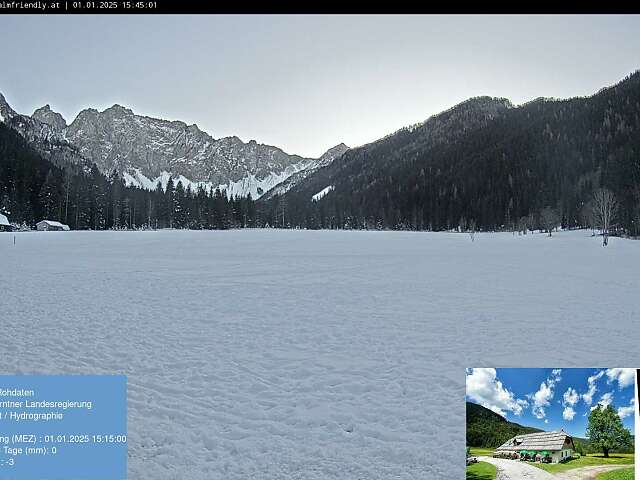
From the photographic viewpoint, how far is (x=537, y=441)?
2.57 meters

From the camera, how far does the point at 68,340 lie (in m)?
6.81

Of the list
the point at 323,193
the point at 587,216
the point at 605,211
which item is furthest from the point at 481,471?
the point at 323,193

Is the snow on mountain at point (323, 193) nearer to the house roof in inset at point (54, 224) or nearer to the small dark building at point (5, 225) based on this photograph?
the house roof in inset at point (54, 224)

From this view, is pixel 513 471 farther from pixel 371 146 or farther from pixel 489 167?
pixel 371 146

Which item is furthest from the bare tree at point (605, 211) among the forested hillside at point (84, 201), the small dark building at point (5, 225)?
the forested hillside at point (84, 201)

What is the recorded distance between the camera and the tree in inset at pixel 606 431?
8.25 feet

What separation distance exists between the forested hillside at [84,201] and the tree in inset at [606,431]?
66.2 metres

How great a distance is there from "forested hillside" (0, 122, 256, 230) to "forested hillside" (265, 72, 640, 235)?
23564 millimetres

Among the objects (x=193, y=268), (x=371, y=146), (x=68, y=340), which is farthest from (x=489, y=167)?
(x=68, y=340)

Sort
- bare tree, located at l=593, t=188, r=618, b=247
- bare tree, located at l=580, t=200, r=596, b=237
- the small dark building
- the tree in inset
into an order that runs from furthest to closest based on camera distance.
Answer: the small dark building
bare tree, located at l=580, t=200, r=596, b=237
bare tree, located at l=593, t=188, r=618, b=247
the tree in inset

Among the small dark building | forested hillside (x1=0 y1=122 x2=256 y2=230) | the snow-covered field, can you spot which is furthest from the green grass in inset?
forested hillside (x1=0 y1=122 x2=256 y2=230)

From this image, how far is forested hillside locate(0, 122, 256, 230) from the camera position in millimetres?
60834
